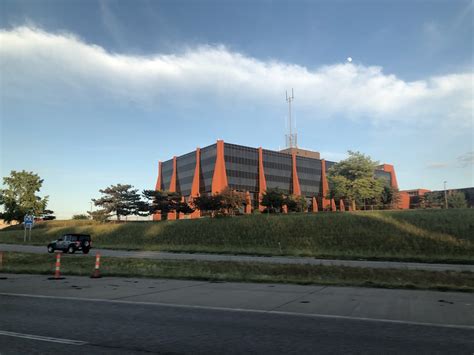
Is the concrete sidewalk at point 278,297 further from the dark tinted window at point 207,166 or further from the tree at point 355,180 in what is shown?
the dark tinted window at point 207,166

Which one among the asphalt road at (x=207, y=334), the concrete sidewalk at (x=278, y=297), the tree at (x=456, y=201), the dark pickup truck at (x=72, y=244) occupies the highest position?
the tree at (x=456, y=201)

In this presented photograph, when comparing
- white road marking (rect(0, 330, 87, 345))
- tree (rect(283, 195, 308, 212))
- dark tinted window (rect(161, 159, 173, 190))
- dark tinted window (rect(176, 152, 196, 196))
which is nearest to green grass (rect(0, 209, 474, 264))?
tree (rect(283, 195, 308, 212))

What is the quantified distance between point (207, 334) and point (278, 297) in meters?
4.31

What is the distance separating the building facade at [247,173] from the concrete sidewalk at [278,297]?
2461 inches

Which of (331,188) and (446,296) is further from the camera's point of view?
(331,188)

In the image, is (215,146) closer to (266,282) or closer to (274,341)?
(266,282)

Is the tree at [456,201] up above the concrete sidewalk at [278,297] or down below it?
above

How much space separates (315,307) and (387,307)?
5.55ft

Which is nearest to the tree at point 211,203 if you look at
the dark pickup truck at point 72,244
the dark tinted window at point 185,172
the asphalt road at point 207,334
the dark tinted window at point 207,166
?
the dark tinted window at point 207,166

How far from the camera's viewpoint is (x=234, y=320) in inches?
289

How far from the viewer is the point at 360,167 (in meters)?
70.6

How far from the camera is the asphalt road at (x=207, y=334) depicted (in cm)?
532

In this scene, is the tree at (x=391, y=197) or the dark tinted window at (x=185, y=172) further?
the tree at (x=391, y=197)

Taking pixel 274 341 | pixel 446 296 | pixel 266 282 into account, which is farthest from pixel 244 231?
pixel 274 341
